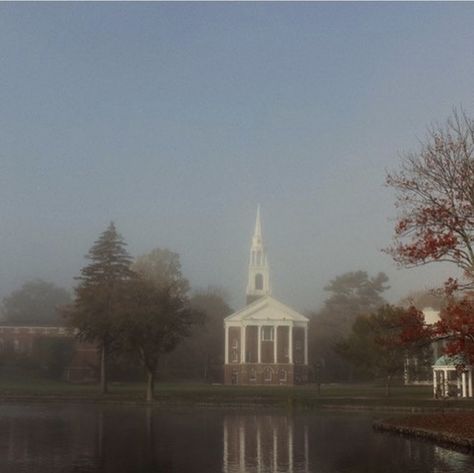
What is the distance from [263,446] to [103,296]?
4472cm

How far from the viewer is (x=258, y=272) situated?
4304 inches

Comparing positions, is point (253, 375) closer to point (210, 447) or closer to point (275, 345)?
point (275, 345)

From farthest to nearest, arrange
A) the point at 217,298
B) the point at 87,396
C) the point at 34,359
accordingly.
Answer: the point at 217,298 → the point at 34,359 → the point at 87,396

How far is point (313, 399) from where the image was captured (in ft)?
174

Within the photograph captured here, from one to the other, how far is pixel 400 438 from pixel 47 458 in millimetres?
13074

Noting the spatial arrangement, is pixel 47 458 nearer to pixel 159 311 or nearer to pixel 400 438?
pixel 400 438

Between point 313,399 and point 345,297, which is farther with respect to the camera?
point 345,297

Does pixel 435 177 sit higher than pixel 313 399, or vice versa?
pixel 435 177

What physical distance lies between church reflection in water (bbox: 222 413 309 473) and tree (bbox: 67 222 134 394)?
90.8ft

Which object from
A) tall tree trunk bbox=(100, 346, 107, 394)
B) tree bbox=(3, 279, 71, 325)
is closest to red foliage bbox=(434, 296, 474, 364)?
tall tree trunk bbox=(100, 346, 107, 394)

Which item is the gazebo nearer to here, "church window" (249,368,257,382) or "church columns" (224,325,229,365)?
"church window" (249,368,257,382)

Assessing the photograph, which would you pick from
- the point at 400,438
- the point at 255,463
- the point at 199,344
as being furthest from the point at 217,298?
the point at 255,463

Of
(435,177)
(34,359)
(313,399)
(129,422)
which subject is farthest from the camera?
(34,359)

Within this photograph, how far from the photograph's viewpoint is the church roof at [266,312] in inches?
3984
